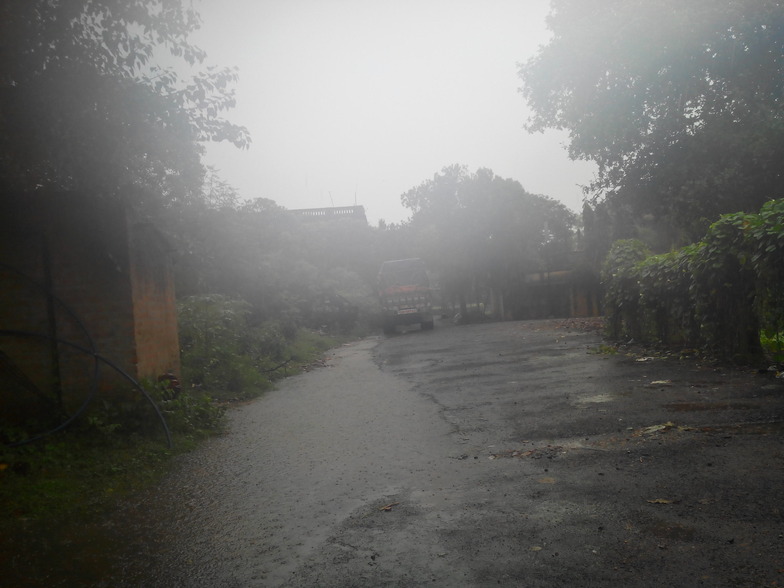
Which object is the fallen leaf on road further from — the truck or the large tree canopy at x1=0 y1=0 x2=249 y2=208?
the truck

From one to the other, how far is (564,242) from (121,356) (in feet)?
158

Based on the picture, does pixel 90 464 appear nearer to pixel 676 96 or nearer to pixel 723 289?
pixel 723 289

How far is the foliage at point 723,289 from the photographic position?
7.52 meters

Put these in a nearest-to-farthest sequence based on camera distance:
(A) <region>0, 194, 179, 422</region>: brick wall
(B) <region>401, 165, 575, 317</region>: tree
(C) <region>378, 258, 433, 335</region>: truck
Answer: (A) <region>0, 194, 179, 422</region>: brick wall → (C) <region>378, 258, 433, 335</region>: truck → (B) <region>401, 165, 575, 317</region>: tree

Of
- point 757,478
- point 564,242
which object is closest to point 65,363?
point 757,478

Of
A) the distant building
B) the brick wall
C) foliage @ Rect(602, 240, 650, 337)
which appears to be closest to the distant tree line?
foliage @ Rect(602, 240, 650, 337)

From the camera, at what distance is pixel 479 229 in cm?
3894

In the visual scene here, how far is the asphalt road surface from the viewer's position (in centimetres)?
308

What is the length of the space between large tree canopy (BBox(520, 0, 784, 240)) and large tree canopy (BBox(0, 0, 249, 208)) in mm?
13462

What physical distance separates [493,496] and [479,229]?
116ft

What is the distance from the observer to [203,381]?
35.9 feet

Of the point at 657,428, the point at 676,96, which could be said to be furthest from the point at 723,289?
the point at 676,96

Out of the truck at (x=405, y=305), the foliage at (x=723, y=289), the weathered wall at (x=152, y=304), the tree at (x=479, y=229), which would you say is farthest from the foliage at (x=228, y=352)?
the tree at (x=479, y=229)

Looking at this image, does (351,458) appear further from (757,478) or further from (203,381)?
(203,381)
